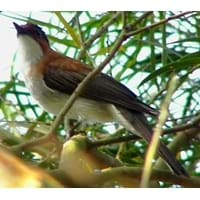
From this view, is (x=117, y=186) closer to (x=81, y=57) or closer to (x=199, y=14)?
(x=81, y=57)

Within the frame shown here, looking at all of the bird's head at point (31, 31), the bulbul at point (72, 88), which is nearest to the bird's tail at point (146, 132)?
the bulbul at point (72, 88)

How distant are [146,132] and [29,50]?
1.51ft

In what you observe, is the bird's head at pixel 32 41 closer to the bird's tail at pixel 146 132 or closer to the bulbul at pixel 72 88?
the bulbul at pixel 72 88

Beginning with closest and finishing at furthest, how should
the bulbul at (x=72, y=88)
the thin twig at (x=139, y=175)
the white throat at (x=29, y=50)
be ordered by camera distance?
the thin twig at (x=139, y=175) < the bulbul at (x=72, y=88) < the white throat at (x=29, y=50)

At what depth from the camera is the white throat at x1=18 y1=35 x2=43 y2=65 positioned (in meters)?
1.30

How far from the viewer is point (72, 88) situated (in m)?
1.28

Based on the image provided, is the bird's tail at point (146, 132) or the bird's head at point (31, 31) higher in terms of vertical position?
the bird's head at point (31, 31)

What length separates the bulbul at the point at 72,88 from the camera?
3.71 ft

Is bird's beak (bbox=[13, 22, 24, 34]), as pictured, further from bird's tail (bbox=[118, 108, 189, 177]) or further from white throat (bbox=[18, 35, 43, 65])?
bird's tail (bbox=[118, 108, 189, 177])
